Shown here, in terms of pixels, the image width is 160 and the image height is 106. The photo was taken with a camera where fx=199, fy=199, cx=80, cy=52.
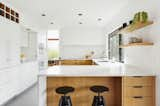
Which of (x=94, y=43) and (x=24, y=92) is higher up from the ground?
(x=94, y=43)

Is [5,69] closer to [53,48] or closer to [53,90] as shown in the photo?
[53,90]

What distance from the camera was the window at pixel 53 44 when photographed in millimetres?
10897

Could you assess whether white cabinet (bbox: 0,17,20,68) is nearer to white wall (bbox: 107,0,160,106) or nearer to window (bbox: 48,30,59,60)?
white wall (bbox: 107,0,160,106)

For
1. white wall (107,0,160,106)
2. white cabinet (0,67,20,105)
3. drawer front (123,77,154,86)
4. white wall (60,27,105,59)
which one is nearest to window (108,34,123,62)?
Answer: white wall (107,0,160,106)

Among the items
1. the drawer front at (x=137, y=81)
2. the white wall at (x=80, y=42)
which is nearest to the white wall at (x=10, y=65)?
the drawer front at (x=137, y=81)

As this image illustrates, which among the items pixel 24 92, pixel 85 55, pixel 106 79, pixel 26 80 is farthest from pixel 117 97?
pixel 85 55

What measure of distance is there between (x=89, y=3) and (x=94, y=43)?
482 cm

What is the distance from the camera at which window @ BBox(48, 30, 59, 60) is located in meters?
10.9

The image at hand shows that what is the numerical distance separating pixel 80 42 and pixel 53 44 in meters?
2.13

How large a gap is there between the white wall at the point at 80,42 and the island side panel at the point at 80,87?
20.0 feet

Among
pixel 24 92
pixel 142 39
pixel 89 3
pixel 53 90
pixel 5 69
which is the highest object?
pixel 89 3

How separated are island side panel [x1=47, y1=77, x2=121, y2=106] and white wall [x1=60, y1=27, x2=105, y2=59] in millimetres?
6111

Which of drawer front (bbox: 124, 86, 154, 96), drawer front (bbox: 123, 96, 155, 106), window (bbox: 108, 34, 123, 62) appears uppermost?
window (bbox: 108, 34, 123, 62)

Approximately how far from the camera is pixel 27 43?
7.22 m
